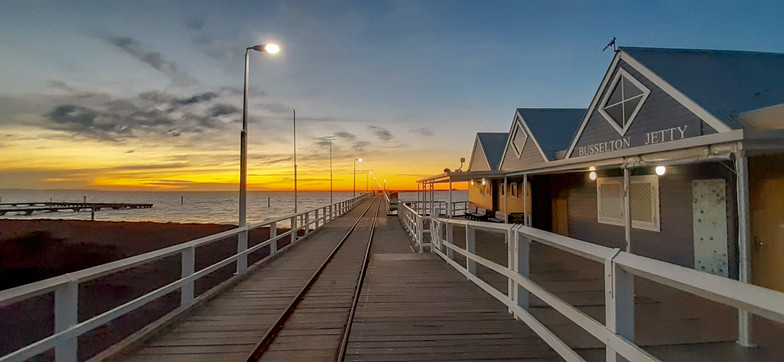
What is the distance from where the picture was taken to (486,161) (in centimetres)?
2375

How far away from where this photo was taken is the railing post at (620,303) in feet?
8.71

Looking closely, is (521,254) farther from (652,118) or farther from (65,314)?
(652,118)

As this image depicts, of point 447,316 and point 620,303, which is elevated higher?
point 620,303

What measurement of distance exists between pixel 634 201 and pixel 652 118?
193cm

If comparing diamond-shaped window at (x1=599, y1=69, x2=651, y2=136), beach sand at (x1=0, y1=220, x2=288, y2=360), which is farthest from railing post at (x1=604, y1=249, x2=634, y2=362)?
beach sand at (x1=0, y1=220, x2=288, y2=360)

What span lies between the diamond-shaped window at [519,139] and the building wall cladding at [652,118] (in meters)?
5.68

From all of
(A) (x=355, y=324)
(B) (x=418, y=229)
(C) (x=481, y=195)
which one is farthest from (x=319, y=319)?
(C) (x=481, y=195)

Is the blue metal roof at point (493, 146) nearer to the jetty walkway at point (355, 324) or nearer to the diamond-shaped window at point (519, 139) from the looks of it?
the diamond-shaped window at point (519, 139)

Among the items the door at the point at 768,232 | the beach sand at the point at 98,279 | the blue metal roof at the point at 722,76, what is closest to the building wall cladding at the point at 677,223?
the door at the point at 768,232

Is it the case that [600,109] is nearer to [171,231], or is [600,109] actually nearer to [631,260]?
[631,260]

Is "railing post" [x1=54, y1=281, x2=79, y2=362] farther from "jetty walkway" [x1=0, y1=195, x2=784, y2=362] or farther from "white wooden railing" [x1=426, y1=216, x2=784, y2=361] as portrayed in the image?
"white wooden railing" [x1=426, y1=216, x2=784, y2=361]

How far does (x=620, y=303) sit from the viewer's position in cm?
268

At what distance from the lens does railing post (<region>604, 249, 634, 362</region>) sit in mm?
2654

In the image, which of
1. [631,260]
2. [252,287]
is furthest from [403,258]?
[631,260]
